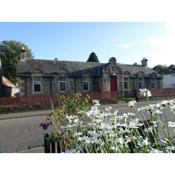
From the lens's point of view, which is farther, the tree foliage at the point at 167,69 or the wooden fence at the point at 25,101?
the wooden fence at the point at 25,101

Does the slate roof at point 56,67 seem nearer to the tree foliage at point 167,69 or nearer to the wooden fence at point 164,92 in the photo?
the tree foliage at point 167,69

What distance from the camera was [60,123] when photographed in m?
4.62

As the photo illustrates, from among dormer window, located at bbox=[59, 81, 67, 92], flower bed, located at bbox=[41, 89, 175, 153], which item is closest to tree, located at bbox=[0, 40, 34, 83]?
dormer window, located at bbox=[59, 81, 67, 92]

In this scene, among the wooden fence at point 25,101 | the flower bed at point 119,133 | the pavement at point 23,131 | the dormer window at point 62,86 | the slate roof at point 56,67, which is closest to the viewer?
the flower bed at point 119,133

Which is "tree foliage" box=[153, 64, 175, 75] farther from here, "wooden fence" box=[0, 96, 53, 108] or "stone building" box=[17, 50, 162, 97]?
"stone building" box=[17, 50, 162, 97]

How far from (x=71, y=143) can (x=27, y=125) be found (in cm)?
565

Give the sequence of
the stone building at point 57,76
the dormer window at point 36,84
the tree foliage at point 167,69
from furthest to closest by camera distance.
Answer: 1. the dormer window at point 36,84
2. the stone building at point 57,76
3. the tree foliage at point 167,69

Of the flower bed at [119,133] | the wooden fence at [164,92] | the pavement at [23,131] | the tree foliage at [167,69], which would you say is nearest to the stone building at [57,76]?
the pavement at [23,131]

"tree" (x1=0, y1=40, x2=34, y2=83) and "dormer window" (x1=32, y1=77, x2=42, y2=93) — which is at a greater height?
"tree" (x1=0, y1=40, x2=34, y2=83)

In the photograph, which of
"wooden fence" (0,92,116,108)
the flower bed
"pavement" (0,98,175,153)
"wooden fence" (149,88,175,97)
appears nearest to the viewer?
the flower bed

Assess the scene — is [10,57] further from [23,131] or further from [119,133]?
[119,133]

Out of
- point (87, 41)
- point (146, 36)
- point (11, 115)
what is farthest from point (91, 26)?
point (11, 115)

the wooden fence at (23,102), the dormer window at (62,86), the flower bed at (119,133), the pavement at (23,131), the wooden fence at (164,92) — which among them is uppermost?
the dormer window at (62,86)
